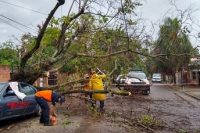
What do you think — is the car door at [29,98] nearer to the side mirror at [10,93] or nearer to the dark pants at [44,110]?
the side mirror at [10,93]

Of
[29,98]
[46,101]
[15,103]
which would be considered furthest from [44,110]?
[29,98]

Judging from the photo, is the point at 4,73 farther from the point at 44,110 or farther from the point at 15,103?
the point at 44,110

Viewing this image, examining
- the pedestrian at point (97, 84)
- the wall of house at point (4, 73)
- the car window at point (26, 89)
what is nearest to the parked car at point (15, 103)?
the car window at point (26, 89)

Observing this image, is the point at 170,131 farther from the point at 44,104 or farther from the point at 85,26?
the point at 85,26

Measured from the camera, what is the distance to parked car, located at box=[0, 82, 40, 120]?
13.7m

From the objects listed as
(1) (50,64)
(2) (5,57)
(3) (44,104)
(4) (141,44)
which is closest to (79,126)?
(3) (44,104)

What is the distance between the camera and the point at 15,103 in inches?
562

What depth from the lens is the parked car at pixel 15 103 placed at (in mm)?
13680

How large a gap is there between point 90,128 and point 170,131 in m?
2.47

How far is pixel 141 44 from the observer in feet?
67.0

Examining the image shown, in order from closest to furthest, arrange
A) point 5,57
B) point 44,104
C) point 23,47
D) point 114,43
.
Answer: point 44,104 → point 114,43 → point 23,47 → point 5,57

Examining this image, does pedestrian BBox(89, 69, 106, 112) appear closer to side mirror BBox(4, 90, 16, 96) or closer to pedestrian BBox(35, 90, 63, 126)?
pedestrian BBox(35, 90, 63, 126)

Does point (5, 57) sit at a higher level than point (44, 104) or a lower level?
higher

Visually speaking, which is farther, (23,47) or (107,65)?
(23,47)
